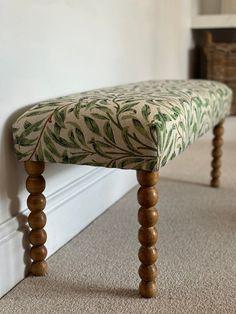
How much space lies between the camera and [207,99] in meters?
1.27

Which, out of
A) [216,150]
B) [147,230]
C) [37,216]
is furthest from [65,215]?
[216,150]

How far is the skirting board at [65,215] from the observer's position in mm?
998

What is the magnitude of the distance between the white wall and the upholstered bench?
5cm

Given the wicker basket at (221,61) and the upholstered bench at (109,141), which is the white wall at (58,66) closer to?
the upholstered bench at (109,141)

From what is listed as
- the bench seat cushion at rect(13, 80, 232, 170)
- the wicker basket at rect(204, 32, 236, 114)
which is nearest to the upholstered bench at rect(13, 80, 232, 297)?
the bench seat cushion at rect(13, 80, 232, 170)

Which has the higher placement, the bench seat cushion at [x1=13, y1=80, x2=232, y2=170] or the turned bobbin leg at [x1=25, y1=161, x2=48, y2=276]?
the bench seat cushion at [x1=13, y1=80, x2=232, y2=170]

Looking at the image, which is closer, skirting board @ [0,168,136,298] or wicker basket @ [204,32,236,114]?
skirting board @ [0,168,136,298]

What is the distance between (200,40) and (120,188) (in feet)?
4.69

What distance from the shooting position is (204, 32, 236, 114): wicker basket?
2.42 m

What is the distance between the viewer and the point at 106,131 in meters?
0.90

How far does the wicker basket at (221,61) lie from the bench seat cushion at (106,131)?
1495mm

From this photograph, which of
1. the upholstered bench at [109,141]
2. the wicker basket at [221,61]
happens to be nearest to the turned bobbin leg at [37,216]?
the upholstered bench at [109,141]

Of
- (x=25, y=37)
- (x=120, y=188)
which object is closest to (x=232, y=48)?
(x=120, y=188)

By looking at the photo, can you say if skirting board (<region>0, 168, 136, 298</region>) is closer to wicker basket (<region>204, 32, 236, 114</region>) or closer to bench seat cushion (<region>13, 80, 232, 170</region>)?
bench seat cushion (<region>13, 80, 232, 170</region>)
